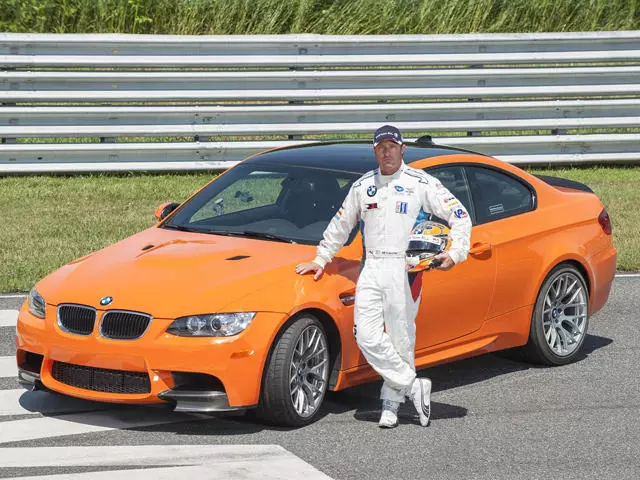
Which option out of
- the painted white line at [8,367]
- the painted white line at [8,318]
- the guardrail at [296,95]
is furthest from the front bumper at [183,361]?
the guardrail at [296,95]

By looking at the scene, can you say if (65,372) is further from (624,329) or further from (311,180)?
(624,329)

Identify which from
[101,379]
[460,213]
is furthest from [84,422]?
[460,213]

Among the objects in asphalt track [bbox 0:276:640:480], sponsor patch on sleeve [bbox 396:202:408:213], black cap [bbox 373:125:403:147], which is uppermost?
black cap [bbox 373:125:403:147]

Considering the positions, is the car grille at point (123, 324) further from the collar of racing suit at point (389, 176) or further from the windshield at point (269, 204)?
the collar of racing suit at point (389, 176)

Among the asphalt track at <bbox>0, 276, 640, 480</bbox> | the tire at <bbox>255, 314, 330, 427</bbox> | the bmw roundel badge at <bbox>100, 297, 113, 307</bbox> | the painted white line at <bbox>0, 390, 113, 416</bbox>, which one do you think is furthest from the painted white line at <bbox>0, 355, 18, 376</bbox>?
the tire at <bbox>255, 314, 330, 427</bbox>

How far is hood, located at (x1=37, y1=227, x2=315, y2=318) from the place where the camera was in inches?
275

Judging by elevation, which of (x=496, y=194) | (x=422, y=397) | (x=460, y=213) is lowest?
(x=422, y=397)

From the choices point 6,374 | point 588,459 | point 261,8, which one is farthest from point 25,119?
point 588,459

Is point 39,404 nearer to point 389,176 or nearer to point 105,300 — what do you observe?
point 105,300

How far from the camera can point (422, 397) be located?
727 centimetres

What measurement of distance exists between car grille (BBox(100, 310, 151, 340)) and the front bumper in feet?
0.16

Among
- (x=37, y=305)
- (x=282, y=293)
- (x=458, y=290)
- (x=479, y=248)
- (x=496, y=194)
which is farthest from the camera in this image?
Answer: (x=496, y=194)

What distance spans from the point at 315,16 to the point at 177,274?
11.8 metres

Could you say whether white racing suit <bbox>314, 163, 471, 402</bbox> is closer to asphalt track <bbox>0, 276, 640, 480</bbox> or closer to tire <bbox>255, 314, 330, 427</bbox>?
tire <bbox>255, 314, 330, 427</bbox>
